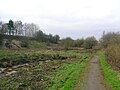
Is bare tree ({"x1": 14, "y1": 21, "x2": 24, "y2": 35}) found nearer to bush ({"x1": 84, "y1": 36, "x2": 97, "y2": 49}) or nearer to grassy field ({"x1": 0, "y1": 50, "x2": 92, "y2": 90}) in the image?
bush ({"x1": 84, "y1": 36, "x2": 97, "y2": 49})

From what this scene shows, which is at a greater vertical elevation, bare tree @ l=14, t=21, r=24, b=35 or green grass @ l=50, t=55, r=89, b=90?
bare tree @ l=14, t=21, r=24, b=35

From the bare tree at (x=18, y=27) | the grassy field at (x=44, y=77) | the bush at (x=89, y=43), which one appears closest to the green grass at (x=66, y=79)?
the grassy field at (x=44, y=77)

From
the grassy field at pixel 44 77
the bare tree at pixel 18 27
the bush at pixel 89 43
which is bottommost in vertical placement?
the grassy field at pixel 44 77

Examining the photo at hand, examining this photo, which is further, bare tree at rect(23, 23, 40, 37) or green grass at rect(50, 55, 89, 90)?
bare tree at rect(23, 23, 40, 37)

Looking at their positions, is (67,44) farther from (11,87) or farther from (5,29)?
(11,87)

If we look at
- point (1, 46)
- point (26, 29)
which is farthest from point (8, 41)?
point (26, 29)

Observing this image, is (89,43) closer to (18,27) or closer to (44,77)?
(18,27)

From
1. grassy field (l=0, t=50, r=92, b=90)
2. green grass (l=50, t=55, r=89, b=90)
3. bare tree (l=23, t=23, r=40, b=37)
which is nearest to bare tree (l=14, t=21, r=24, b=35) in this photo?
bare tree (l=23, t=23, r=40, b=37)

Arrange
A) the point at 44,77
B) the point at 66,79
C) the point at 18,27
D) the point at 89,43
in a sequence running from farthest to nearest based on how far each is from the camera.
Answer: the point at 18,27 < the point at 89,43 < the point at 44,77 < the point at 66,79

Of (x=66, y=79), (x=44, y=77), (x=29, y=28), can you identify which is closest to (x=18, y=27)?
(x=29, y=28)

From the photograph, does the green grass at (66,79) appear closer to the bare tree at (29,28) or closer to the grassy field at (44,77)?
the grassy field at (44,77)

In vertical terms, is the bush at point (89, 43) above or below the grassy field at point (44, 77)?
above

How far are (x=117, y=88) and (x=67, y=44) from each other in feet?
289

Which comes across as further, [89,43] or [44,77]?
[89,43]
